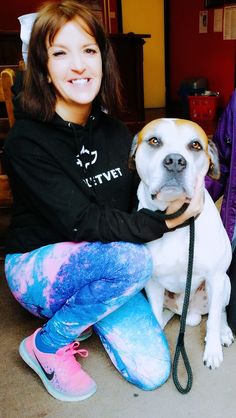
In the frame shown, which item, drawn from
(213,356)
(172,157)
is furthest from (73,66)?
(213,356)

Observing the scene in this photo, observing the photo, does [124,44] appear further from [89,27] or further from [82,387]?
[82,387]

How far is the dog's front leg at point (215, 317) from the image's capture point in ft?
4.58

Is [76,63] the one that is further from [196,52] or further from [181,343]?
[196,52]

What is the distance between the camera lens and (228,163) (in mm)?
1594

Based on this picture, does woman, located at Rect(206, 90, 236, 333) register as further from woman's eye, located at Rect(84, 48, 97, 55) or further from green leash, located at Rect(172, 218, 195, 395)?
woman's eye, located at Rect(84, 48, 97, 55)

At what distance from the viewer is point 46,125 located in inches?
53.7

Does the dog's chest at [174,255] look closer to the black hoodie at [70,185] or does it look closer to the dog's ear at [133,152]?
the black hoodie at [70,185]

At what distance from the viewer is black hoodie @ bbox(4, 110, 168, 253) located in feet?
4.21

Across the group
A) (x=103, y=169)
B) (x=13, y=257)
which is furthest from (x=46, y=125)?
A: (x=13, y=257)

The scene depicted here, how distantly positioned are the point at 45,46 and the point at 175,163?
1.91 ft

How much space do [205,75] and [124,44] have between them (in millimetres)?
1870

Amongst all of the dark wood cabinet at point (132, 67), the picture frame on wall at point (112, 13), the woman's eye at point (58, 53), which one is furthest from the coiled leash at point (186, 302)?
the picture frame on wall at point (112, 13)

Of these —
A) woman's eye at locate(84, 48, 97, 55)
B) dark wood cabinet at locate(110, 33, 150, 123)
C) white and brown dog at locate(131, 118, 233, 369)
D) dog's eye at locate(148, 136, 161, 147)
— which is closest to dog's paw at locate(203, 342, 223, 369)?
white and brown dog at locate(131, 118, 233, 369)

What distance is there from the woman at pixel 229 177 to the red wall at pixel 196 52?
4.39 meters
